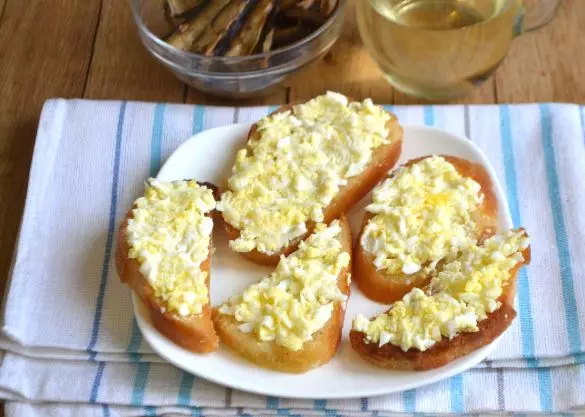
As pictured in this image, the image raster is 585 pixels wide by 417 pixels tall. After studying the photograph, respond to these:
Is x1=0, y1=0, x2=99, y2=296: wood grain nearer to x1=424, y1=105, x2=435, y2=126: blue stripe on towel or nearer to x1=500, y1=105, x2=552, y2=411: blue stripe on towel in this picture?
x1=424, y1=105, x2=435, y2=126: blue stripe on towel

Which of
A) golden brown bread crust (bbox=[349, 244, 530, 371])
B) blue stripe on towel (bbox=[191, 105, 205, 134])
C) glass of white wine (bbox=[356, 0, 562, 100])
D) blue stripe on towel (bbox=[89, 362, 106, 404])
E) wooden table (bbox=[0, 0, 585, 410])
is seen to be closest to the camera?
golden brown bread crust (bbox=[349, 244, 530, 371])

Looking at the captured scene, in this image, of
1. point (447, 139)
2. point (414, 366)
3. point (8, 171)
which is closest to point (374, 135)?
point (447, 139)

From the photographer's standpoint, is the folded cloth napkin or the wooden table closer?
the folded cloth napkin

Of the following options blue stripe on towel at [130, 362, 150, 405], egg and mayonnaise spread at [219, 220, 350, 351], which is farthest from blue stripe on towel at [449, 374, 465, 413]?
blue stripe on towel at [130, 362, 150, 405]

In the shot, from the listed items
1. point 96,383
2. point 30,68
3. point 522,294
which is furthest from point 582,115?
point 30,68

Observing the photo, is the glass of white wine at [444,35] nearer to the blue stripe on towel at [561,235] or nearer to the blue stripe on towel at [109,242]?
the blue stripe on towel at [561,235]

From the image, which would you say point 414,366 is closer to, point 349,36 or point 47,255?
point 47,255
